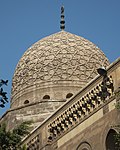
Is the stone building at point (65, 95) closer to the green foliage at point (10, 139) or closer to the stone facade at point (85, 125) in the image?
the stone facade at point (85, 125)

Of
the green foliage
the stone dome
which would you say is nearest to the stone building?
the stone dome

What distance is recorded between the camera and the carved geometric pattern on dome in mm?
20891

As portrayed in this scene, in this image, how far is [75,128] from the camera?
13617mm

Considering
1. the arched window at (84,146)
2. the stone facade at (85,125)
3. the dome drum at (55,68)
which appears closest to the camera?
the stone facade at (85,125)

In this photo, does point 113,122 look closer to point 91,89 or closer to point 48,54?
point 91,89

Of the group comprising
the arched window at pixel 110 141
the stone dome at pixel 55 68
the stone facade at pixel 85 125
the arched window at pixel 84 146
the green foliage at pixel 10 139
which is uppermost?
the stone dome at pixel 55 68

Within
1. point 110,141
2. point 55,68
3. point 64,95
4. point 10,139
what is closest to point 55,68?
point 55,68

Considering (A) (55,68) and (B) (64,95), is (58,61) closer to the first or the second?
(A) (55,68)

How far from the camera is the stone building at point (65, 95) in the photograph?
1255cm

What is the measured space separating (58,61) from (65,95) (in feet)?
5.16

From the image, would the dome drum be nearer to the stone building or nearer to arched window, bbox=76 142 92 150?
the stone building

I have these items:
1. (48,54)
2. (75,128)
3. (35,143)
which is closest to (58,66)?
(48,54)

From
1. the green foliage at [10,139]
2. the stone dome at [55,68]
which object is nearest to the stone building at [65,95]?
the stone dome at [55,68]

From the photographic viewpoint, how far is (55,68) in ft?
68.8
